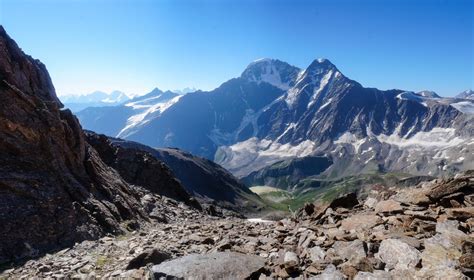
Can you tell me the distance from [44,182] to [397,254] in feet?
94.0

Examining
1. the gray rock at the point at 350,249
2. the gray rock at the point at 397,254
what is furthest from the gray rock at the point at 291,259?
the gray rock at the point at 397,254

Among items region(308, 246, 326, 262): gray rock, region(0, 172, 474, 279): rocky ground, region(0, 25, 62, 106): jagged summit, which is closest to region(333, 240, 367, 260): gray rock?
region(0, 172, 474, 279): rocky ground

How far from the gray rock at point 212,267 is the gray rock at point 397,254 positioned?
15.0 ft

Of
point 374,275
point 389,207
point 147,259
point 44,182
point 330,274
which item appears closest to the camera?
point 374,275

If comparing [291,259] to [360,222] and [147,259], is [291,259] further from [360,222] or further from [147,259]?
[147,259]

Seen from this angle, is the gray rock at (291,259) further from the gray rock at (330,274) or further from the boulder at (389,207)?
the boulder at (389,207)

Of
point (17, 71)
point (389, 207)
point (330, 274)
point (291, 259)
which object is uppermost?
point (17, 71)

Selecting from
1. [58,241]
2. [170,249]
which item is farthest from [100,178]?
[170,249]

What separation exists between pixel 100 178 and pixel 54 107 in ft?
30.1

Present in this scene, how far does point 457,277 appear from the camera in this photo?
12992 millimetres

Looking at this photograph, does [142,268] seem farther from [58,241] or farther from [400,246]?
[58,241]

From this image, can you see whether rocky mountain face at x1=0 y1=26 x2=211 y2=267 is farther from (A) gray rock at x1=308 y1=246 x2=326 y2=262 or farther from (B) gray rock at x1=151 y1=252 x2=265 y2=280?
(A) gray rock at x1=308 y1=246 x2=326 y2=262

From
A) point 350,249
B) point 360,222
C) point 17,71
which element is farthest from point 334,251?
point 17,71

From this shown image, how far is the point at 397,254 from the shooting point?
49.0 ft
